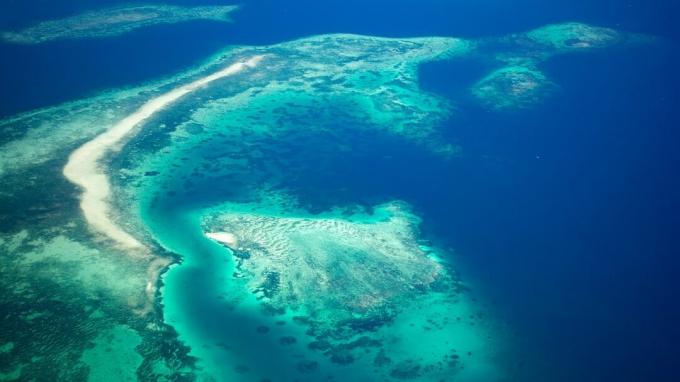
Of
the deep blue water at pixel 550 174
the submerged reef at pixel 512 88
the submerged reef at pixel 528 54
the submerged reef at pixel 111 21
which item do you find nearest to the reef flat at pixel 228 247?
the submerged reef at pixel 512 88

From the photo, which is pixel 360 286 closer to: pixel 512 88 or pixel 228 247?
pixel 228 247

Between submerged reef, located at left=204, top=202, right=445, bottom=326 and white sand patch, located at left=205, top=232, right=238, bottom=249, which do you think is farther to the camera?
white sand patch, located at left=205, top=232, right=238, bottom=249

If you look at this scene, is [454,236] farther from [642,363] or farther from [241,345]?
[241,345]

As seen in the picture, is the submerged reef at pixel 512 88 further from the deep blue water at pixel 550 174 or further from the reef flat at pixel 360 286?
the reef flat at pixel 360 286

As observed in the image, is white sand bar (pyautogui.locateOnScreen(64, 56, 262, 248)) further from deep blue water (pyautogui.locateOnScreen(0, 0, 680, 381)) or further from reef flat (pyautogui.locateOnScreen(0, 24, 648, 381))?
deep blue water (pyautogui.locateOnScreen(0, 0, 680, 381))

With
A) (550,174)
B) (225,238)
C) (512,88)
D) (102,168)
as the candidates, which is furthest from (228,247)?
(512,88)

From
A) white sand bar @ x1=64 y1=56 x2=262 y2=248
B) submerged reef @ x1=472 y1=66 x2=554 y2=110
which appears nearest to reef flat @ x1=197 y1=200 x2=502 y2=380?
white sand bar @ x1=64 y1=56 x2=262 y2=248
